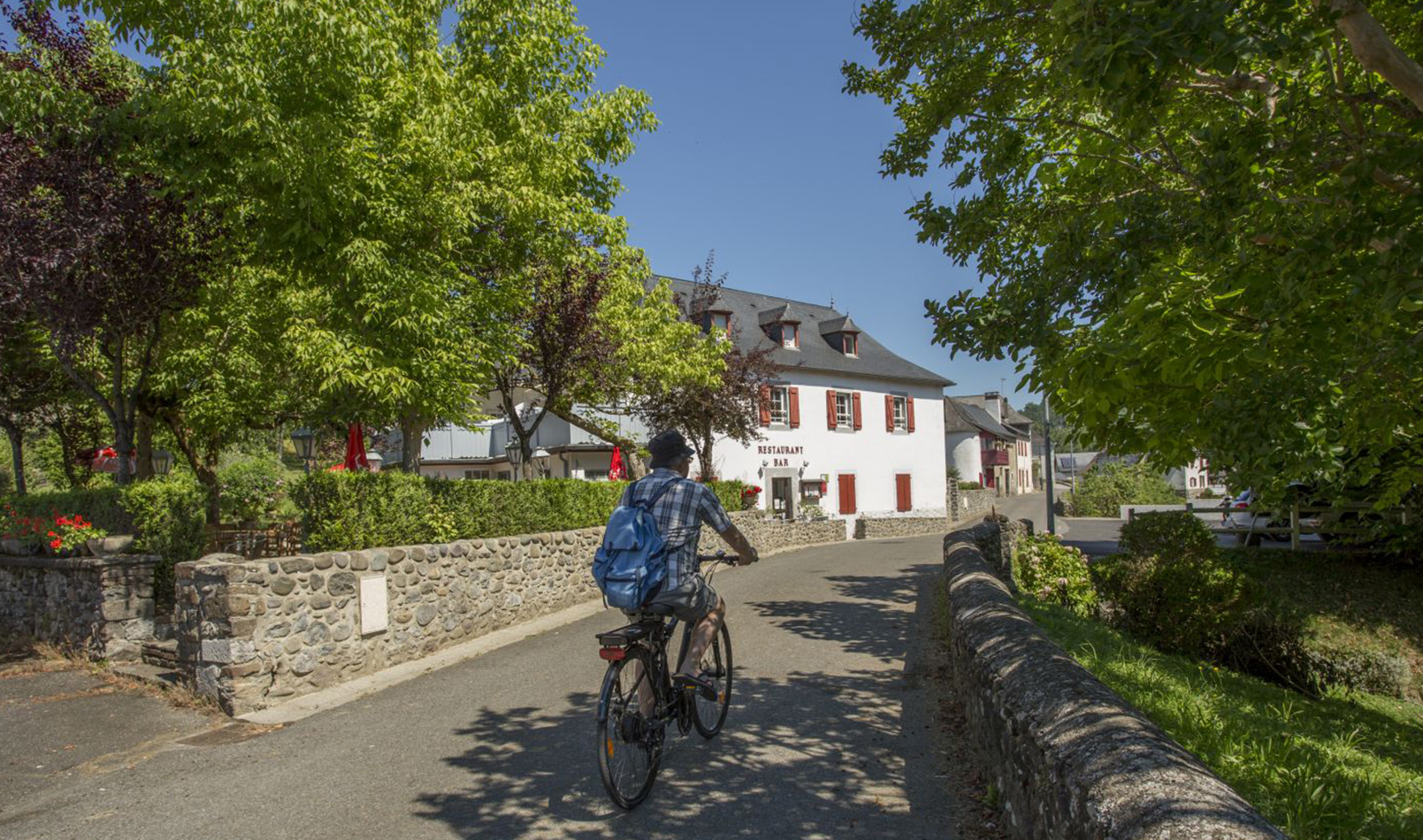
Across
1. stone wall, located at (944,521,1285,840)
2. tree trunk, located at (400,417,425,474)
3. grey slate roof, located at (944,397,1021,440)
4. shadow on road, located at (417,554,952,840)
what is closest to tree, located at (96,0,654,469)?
tree trunk, located at (400,417,425,474)

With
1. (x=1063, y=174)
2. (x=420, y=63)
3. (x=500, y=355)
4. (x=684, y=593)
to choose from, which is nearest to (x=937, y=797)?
(x=684, y=593)

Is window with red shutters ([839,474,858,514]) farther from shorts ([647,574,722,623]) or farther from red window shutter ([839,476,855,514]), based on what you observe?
shorts ([647,574,722,623])

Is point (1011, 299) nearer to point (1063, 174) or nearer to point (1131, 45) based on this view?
point (1063, 174)

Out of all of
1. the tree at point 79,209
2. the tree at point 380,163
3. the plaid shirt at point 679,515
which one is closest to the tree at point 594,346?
the tree at point 380,163

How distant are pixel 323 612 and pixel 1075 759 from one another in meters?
6.72

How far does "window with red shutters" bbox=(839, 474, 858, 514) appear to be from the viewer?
32031mm

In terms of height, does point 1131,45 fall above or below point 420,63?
below

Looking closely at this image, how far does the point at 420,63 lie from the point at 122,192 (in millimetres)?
3580

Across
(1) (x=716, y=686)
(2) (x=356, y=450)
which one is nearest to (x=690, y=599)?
(1) (x=716, y=686)

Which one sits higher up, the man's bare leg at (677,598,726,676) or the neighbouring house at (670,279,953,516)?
the neighbouring house at (670,279,953,516)

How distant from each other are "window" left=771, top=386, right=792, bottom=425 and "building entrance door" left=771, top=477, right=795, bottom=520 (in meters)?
2.07

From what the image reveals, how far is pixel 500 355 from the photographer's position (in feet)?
38.2

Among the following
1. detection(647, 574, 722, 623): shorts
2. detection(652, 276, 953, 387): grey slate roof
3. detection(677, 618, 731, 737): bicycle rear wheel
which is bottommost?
detection(677, 618, 731, 737): bicycle rear wheel

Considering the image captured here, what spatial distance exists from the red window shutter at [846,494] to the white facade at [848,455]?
3 centimetres
